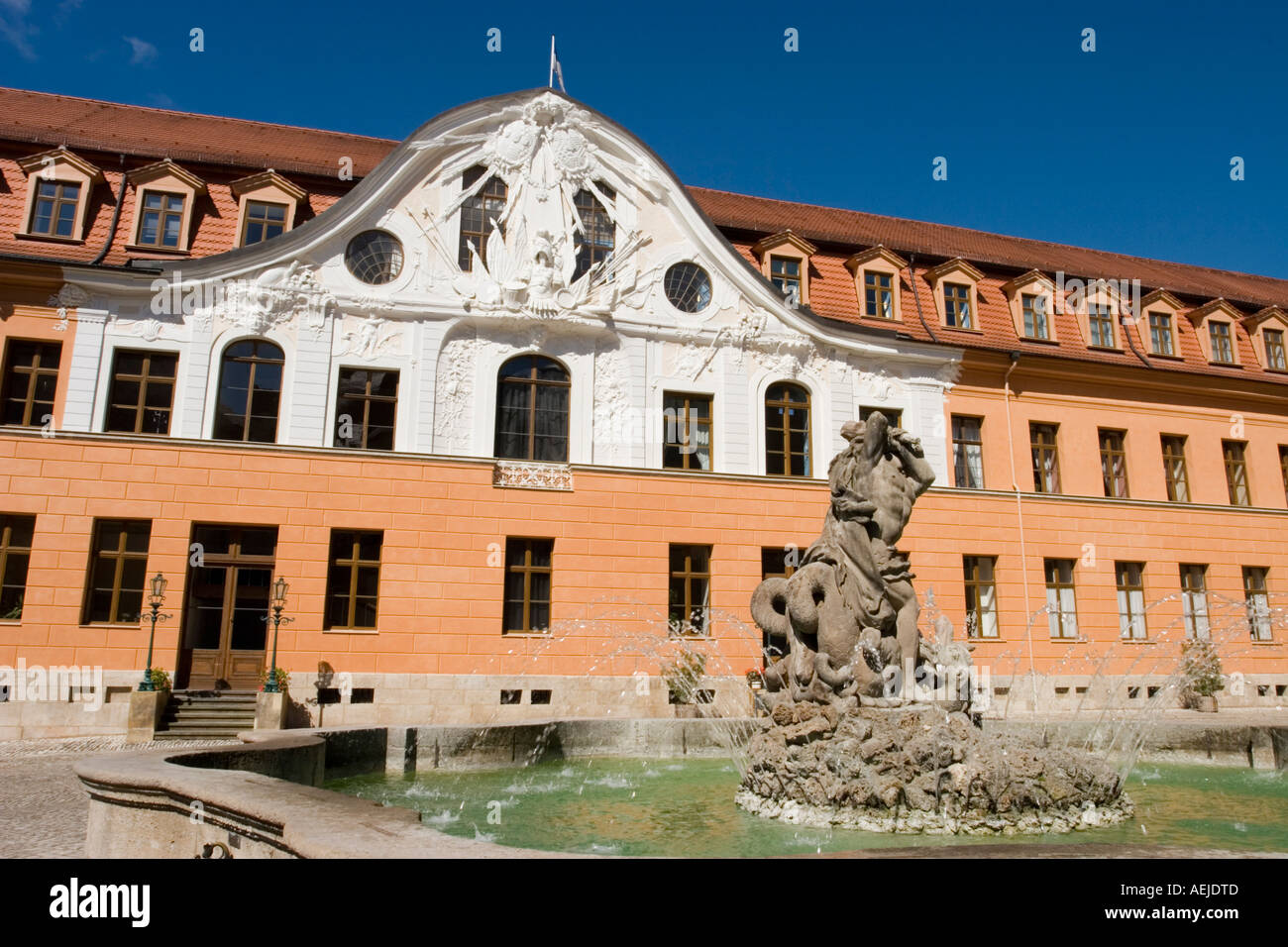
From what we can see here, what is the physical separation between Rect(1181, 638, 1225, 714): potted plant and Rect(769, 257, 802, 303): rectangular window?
14.0 metres

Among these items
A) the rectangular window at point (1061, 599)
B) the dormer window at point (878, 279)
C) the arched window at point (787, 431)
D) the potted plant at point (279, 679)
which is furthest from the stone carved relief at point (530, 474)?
the rectangular window at point (1061, 599)

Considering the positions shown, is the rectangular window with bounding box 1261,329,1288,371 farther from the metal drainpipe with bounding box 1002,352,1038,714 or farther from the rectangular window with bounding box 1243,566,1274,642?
the metal drainpipe with bounding box 1002,352,1038,714

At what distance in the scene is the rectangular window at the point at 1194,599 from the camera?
79.2 ft

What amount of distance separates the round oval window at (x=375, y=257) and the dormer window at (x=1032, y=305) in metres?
16.9

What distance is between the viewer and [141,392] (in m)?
18.2

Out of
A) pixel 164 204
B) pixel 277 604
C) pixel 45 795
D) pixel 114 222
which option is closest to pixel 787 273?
pixel 277 604

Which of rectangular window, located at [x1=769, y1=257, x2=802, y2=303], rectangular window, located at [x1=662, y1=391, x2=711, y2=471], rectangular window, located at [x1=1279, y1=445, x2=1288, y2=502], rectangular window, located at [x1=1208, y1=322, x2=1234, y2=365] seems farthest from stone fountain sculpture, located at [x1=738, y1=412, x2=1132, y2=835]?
rectangular window, located at [x1=1279, y1=445, x2=1288, y2=502]

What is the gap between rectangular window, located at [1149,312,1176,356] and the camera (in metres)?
26.2

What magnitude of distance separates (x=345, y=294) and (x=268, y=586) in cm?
654

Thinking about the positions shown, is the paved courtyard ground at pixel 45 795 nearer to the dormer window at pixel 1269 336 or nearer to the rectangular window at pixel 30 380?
the rectangular window at pixel 30 380

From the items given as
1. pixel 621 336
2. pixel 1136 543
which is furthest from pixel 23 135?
pixel 1136 543

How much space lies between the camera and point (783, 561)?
21.0 metres
